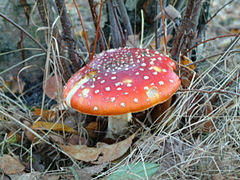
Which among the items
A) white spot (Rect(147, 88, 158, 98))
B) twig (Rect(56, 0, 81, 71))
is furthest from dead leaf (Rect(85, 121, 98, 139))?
white spot (Rect(147, 88, 158, 98))

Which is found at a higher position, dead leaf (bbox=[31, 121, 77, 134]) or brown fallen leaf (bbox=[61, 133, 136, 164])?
dead leaf (bbox=[31, 121, 77, 134])

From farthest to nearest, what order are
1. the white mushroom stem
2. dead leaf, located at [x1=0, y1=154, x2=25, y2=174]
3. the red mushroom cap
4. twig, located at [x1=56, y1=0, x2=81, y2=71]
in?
the white mushroom stem, twig, located at [x1=56, y1=0, x2=81, y2=71], dead leaf, located at [x1=0, y1=154, x2=25, y2=174], the red mushroom cap

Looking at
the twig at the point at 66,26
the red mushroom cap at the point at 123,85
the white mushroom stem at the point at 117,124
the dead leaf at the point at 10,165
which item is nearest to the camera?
the red mushroom cap at the point at 123,85

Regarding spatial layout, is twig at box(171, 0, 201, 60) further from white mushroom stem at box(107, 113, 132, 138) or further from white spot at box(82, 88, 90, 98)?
white spot at box(82, 88, 90, 98)

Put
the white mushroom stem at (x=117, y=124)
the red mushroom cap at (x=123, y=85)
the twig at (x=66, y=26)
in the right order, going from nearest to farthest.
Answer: the red mushroom cap at (x=123, y=85) < the twig at (x=66, y=26) < the white mushroom stem at (x=117, y=124)

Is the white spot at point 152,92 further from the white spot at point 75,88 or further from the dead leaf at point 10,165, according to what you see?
the dead leaf at point 10,165

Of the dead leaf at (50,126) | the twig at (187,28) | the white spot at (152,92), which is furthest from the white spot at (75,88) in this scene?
the twig at (187,28)

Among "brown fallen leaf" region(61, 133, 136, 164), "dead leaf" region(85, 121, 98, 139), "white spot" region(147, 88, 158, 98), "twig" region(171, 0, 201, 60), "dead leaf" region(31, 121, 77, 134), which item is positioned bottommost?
"dead leaf" region(85, 121, 98, 139)
